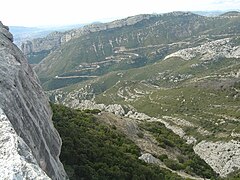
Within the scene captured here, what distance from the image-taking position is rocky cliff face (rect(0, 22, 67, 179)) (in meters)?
9.42

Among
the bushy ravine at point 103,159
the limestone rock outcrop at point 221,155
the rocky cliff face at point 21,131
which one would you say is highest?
Answer: the rocky cliff face at point 21,131

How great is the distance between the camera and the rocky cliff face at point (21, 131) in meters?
9.42

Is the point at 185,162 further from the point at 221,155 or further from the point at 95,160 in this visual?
the point at 221,155

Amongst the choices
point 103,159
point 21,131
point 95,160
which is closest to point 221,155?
point 103,159

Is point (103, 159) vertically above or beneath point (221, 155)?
above

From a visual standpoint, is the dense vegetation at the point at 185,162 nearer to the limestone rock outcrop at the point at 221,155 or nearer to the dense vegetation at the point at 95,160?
the dense vegetation at the point at 95,160

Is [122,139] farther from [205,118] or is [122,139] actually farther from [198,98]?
[198,98]

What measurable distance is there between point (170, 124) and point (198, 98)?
31.4m

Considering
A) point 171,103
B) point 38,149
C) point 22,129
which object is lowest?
point 171,103

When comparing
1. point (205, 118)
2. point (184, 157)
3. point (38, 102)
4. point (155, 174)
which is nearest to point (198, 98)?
point (205, 118)

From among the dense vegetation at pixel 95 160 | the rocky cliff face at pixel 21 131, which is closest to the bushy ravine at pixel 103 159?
the dense vegetation at pixel 95 160

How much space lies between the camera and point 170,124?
138m

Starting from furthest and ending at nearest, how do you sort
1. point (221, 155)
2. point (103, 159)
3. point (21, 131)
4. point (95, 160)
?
1. point (221, 155)
2. point (103, 159)
3. point (95, 160)
4. point (21, 131)

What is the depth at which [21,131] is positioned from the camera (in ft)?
46.9
